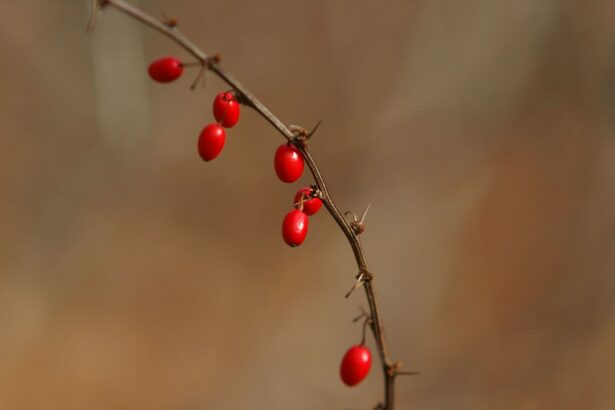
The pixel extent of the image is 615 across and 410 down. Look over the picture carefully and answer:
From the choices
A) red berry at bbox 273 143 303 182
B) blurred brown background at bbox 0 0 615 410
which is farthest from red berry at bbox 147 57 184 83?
blurred brown background at bbox 0 0 615 410

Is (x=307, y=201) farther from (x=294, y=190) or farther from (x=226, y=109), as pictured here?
(x=294, y=190)

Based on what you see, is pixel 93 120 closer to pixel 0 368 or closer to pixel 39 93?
pixel 39 93

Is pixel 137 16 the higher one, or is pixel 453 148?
pixel 453 148

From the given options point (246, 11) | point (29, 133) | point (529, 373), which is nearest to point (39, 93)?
point (29, 133)

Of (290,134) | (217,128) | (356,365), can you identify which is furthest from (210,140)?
(356,365)

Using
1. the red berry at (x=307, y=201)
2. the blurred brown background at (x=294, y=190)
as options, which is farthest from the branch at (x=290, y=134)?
the blurred brown background at (x=294, y=190)

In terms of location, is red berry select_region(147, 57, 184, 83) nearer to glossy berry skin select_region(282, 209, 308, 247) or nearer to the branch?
the branch

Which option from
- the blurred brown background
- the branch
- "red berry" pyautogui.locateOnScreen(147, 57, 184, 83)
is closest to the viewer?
the branch
